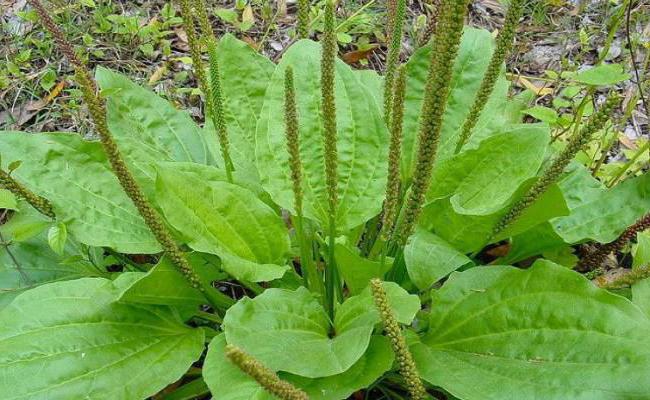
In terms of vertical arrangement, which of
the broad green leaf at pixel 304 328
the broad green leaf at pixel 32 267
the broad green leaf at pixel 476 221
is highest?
the broad green leaf at pixel 476 221

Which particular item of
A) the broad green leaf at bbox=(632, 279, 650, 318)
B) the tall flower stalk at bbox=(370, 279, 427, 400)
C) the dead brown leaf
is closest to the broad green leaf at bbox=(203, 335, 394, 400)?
the tall flower stalk at bbox=(370, 279, 427, 400)

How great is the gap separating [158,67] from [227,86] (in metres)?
1.43

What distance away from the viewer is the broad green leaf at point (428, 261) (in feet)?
7.30

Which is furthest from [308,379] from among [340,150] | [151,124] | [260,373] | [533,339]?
[151,124]

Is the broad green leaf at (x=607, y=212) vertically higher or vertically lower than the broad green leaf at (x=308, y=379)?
higher

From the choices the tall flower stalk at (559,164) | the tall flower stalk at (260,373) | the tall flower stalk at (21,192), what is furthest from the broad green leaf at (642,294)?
the tall flower stalk at (21,192)

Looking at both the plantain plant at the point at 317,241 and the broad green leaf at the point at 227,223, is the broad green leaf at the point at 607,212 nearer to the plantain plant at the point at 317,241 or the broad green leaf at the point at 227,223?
the plantain plant at the point at 317,241

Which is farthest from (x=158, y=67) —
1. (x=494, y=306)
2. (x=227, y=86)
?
(x=494, y=306)

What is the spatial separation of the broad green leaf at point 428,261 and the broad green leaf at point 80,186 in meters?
0.90

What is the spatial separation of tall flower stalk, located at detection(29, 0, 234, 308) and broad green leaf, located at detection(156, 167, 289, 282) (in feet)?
0.48

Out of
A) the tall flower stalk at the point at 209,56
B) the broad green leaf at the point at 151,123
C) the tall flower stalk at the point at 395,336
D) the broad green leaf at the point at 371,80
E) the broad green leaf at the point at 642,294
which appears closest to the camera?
the tall flower stalk at the point at 395,336

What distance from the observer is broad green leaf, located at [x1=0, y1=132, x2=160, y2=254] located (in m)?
2.38

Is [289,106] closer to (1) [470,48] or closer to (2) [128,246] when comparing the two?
(2) [128,246]

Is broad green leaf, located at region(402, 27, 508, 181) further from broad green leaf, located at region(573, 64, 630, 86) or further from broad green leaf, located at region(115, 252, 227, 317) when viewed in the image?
broad green leaf, located at region(115, 252, 227, 317)
